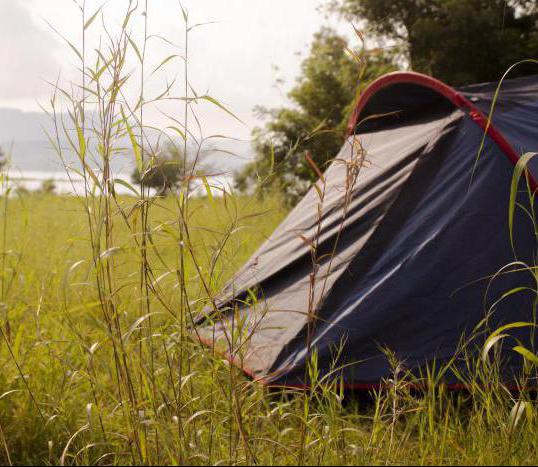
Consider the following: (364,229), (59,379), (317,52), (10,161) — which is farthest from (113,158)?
(317,52)

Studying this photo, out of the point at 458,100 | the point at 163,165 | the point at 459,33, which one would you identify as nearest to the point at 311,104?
the point at 459,33

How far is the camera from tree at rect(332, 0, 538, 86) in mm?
6230

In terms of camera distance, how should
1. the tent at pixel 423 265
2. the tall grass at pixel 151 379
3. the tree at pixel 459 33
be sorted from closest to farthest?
1. the tall grass at pixel 151 379
2. the tent at pixel 423 265
3. the tree at pixel 459 33

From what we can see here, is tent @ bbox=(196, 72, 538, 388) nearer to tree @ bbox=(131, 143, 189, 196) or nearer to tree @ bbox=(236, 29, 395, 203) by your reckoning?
tree @ bbox=(131, 143, 189, 196)

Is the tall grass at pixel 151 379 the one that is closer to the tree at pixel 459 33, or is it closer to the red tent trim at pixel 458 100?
the red tent trim at pixel 458 100

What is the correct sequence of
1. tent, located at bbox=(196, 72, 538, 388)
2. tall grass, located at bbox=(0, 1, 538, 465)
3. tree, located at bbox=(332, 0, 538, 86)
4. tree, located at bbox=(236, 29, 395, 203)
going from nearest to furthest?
tall grass, located at bbox=(0, 1, 538, 465)
tent, located at bbox=(196, 72, 538, 388)
tree, located at bbox=(332, 0, 538, 86)
tree, located at bbox=(236, 29, 395, 203)

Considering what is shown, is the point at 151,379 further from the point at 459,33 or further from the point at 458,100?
the point at 459,33

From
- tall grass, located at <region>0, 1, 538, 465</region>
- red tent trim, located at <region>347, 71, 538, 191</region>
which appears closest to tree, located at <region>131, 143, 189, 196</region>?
tall grass, located at <region>0, 1, 538, 465</region>

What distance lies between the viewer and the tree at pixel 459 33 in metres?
6.23

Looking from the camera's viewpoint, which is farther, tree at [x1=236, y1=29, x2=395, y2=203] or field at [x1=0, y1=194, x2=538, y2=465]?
tree at [x1=236, y1=29, x2=395, y2=203]

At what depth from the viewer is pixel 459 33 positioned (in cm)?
643

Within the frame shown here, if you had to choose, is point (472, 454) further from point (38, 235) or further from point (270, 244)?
point (38, 235)

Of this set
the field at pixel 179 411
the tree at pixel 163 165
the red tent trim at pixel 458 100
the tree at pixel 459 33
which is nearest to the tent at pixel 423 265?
the red tent trim at pixel 458 100

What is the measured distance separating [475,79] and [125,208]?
5819 millimetres
